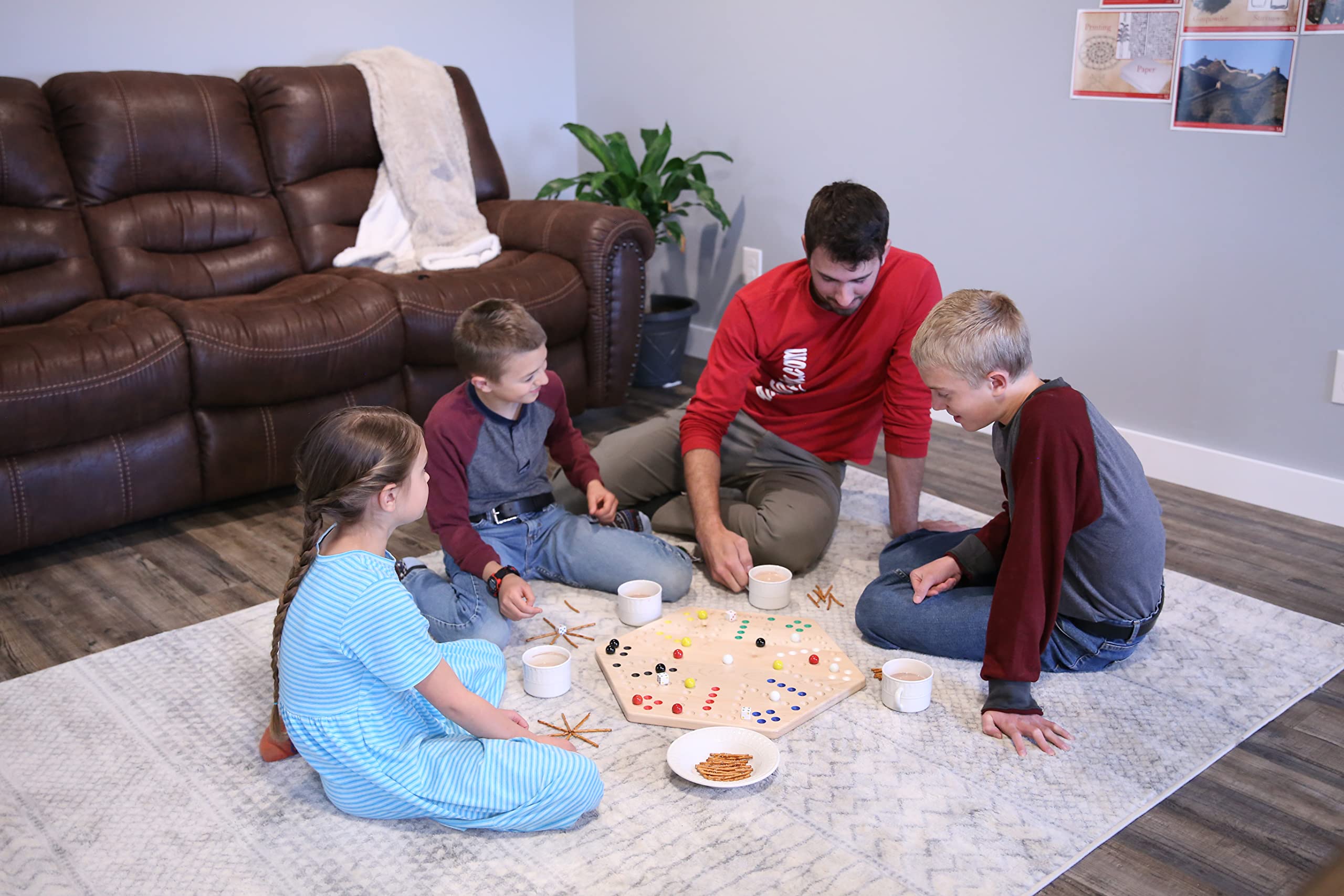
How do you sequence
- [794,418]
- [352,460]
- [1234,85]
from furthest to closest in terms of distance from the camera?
[1234,85] → [794,418] → [352,460]

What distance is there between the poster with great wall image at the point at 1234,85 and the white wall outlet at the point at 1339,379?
534 millimetres

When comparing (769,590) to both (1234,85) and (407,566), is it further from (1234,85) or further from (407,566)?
(1234,85)

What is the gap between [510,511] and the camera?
2.31 m

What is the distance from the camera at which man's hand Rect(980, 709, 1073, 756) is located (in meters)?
1.77

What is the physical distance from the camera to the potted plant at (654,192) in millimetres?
3715

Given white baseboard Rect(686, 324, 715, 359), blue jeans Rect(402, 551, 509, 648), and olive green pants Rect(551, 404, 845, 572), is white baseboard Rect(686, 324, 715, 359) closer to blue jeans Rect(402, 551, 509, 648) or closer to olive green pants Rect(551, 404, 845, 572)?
olive green pants Rect(551, 404, 845, 572)

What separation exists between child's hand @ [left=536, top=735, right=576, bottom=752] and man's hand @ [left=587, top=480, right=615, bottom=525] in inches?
26.4

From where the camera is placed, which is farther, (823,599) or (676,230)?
(676,230)

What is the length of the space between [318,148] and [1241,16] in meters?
2.54

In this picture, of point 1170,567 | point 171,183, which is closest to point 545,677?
point 1170,567

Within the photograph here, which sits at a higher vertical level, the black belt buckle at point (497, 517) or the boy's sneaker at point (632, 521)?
the black belt buckle at point (497, 517)

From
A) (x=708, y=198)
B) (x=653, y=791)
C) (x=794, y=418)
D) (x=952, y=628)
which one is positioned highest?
(x=708, y=198)

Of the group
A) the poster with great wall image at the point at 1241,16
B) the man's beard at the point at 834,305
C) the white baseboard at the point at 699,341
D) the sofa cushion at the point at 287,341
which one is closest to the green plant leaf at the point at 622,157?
the white baseboard at the point at 699,341

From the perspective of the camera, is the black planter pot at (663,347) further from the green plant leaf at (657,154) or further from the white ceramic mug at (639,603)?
the white ceramic mug at (639,603)
